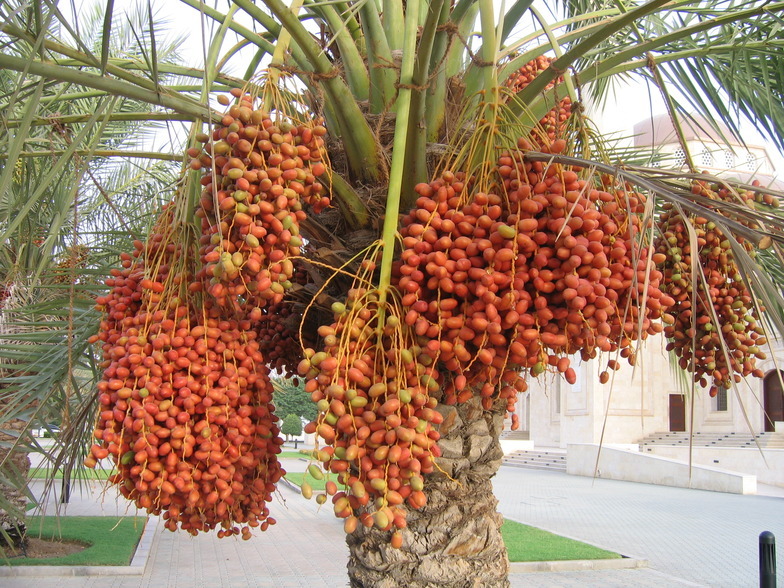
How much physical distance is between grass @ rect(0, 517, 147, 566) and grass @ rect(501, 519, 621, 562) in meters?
4.79

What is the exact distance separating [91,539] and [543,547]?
6146mm

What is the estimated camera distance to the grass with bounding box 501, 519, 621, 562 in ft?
29.3

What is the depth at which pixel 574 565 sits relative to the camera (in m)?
8.66

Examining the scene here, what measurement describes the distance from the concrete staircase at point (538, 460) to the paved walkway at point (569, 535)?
27.7 feet

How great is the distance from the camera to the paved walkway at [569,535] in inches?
320

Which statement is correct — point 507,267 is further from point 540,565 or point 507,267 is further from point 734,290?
point 540,565

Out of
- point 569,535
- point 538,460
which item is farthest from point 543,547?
point 538,460

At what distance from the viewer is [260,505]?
6.47 ft

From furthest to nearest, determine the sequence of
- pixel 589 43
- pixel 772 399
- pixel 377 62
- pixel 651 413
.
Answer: pixel 651 413
pixel 772 399
pixel 377 62
pixel 589 43

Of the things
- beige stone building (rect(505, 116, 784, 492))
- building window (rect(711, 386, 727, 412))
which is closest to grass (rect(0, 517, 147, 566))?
beige stone building (rect(505, 116, 784, 492))

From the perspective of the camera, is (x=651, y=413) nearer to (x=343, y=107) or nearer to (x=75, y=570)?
(x=75, y=570)

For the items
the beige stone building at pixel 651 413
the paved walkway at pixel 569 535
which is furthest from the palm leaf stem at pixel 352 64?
the beige stone building at pixel 651 413

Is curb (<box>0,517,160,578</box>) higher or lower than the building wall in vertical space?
lower

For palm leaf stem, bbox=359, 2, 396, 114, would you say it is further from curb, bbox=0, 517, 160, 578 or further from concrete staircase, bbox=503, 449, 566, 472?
concrete staircase, bbox=503, 449, 566, 472
